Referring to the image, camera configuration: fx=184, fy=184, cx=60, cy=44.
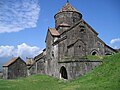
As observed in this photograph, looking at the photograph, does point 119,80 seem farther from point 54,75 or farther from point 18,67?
point 18,67

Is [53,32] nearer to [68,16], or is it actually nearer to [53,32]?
[53,32]

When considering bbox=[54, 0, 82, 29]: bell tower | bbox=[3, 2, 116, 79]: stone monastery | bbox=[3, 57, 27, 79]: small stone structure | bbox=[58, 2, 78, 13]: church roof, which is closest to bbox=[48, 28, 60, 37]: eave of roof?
bbox=[3, 2, 116, 79]: stone monastery

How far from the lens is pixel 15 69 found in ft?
159

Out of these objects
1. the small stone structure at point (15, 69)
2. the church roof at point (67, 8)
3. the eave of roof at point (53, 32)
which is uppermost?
the church roof at point (67, 8)

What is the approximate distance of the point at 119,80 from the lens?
16844 millimetres


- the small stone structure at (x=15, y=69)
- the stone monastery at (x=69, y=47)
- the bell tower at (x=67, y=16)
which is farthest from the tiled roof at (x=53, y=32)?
the small stone structure at (x=15, y=69)

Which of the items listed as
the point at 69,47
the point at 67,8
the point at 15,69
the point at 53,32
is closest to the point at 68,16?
the point at 67,8

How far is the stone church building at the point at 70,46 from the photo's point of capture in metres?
26.0

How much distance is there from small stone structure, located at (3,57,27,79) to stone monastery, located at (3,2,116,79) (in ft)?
29.2

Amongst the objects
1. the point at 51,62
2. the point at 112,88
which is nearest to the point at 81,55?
the point at 51,62

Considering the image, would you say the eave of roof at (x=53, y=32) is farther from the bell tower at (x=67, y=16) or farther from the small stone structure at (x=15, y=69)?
the small stone structure at (x=15, y=69)

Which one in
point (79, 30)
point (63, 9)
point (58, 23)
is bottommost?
Answer: point (79, 30)

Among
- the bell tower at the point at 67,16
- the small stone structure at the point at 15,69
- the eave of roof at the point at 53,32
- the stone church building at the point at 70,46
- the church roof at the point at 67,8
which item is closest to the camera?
the stone church building at the point at 70,46

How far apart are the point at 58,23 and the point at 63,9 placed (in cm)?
294
